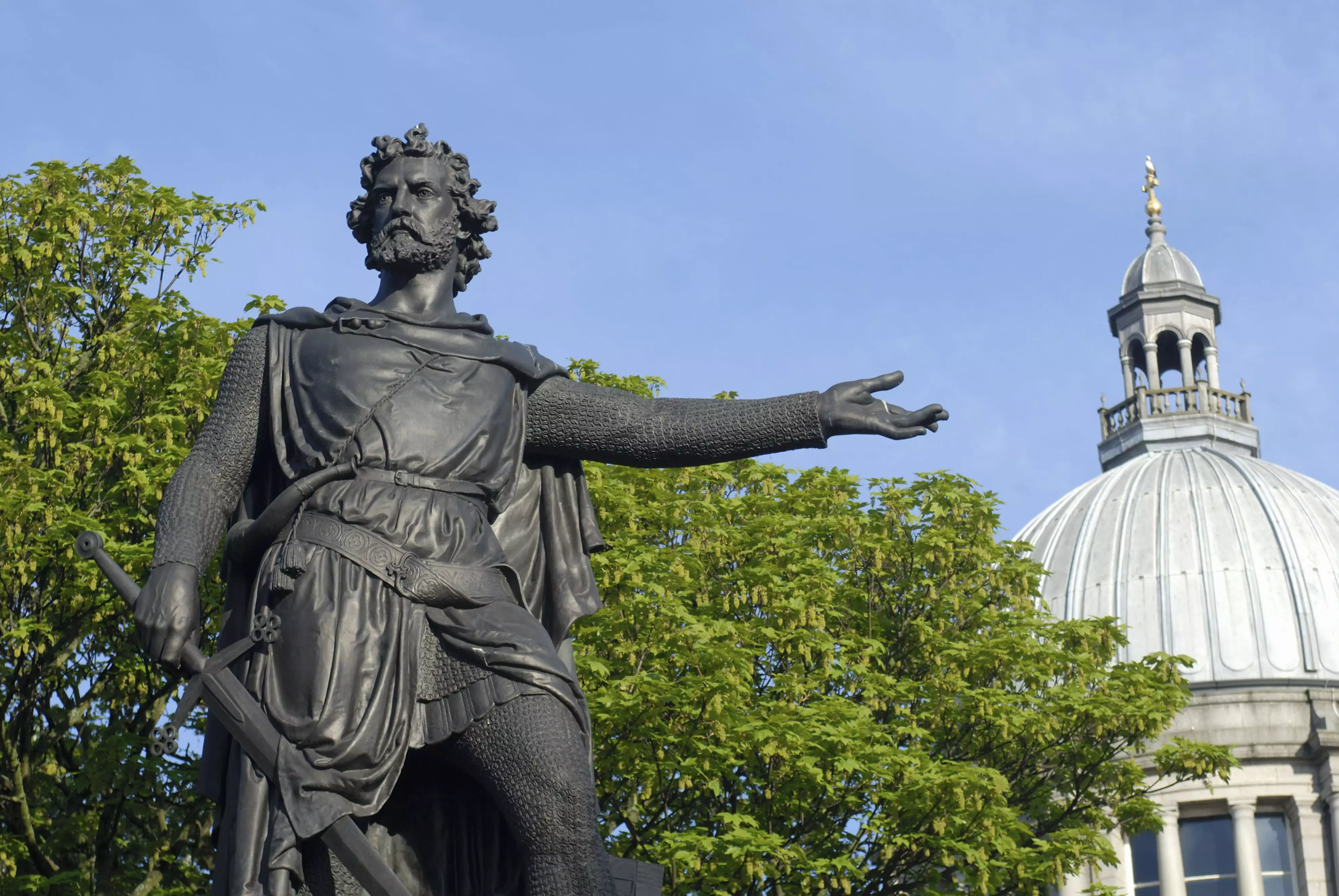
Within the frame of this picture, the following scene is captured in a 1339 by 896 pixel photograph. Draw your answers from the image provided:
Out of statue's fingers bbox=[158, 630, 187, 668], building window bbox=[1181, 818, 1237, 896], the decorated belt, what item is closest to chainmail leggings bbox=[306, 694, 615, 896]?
the decorated belt

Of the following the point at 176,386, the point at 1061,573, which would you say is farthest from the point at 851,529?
the point at 1061,573

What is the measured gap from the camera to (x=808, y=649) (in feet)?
82.5

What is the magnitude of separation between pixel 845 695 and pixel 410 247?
18.9 meters

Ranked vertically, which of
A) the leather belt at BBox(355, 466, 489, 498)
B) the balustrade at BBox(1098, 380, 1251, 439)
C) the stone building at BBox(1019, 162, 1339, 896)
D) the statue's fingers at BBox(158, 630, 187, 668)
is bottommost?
the statue's fingers at BBox(158, 630, 187, 668)

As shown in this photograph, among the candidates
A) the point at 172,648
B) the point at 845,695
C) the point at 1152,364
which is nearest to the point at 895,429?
the point at 172,648

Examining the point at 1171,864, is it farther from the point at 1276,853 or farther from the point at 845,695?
the point at 845,695

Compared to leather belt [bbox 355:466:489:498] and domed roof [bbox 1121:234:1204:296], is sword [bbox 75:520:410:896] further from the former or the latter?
domed roof [bbox 1121:234:1204:296]

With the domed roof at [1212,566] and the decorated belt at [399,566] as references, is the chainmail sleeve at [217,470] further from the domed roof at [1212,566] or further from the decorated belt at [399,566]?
the domed roof at [1212,566]

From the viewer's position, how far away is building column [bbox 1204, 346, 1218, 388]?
3182 inches

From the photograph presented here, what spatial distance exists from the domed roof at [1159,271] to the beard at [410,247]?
74900 millimetres

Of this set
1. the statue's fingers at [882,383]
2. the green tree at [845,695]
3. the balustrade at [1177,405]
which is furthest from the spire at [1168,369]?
the statue's fingers at [882,383]

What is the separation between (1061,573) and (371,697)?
6082cm

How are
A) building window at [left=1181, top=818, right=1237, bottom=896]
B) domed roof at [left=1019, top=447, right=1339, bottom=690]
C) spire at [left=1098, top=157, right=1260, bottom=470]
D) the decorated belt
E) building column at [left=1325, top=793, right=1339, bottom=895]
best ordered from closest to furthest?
the decorated belt, building column at [left=1325, top=793, right=1339, bottom=895], building window at [left=1181, top=818, right=1237, bottom=896], domed roof at [left=1019, top=447, right=1339, bottom=690], spire at [left=1098, top=157, right=1260, bottom=470]

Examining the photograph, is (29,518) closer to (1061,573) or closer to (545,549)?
(545,549)
